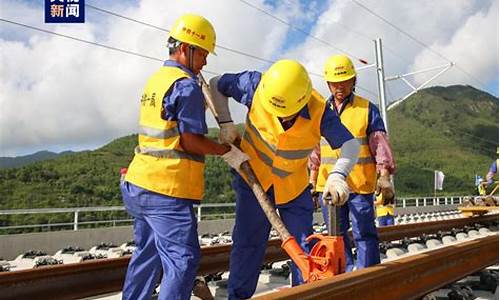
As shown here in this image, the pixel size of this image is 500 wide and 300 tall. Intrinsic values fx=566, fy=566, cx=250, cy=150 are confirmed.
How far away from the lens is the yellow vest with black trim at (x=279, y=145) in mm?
3791

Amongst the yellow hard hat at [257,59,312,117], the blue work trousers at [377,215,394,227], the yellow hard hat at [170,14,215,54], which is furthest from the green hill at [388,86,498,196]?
the yellow hard hat at [170,14,215,54]

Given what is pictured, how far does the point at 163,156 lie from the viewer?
3387 millimetres

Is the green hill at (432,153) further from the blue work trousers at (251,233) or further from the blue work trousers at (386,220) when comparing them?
the blue work trousers at (251,233)

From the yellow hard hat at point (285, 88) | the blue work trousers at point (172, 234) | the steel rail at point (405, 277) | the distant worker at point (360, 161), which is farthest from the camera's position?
the distant worker at point (360, 161)

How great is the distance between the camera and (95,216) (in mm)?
25781

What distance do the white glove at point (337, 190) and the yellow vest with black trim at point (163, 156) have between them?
2.74ft

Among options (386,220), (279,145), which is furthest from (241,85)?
(386,220)

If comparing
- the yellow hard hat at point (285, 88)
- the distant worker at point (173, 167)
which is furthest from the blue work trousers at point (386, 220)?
the distant worker at point (173, 167)

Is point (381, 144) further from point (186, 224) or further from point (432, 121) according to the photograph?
point (432, 121)

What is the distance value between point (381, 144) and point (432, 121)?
7711 inches

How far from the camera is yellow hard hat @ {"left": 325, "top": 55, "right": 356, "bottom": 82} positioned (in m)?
5.29

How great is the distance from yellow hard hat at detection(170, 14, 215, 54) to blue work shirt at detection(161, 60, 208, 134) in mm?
393

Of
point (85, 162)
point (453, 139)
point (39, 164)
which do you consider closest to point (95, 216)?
point (39, 164)

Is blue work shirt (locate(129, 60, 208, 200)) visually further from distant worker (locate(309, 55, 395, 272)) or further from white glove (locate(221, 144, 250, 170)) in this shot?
distant worker (locate(309, 55, 395, 272))
